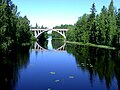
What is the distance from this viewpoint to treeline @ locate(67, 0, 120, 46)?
100 metres

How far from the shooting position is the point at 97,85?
37.3m

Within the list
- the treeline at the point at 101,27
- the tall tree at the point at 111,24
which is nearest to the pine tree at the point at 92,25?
the treeline at the point at 101,27

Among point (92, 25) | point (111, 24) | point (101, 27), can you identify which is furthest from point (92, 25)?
point (111, 24)

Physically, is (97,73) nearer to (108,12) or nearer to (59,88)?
(59,88)

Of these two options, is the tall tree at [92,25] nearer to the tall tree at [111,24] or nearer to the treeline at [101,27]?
the treeline at [101,27]

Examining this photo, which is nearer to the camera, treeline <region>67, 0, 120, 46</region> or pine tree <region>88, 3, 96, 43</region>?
treeline <region>67, 0, 120, 46</region>

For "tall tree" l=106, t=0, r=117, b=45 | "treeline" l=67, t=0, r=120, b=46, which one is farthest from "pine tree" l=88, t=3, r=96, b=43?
"tall tree" l=106, t=0, r=117, b=45

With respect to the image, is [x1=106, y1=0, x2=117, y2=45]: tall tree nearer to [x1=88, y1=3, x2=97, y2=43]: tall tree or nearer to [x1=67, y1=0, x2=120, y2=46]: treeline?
[x1=67, y1=0, x2=120, y2=46]: treeline

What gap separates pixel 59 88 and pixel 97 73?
13.0m

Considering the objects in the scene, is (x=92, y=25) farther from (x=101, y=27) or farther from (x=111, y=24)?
(x=111, y=24)

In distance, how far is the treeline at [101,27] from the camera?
330ft

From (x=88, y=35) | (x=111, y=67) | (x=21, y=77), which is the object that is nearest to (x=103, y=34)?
(x=88, y=35)

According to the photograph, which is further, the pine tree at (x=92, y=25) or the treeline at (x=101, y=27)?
the pine tree at (x=92, y=25)

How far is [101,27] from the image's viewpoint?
368 feet
